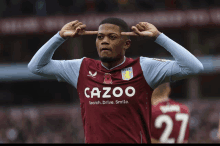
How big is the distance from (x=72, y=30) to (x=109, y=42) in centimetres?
41

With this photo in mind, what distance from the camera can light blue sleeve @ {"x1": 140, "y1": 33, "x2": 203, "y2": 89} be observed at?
2.95m

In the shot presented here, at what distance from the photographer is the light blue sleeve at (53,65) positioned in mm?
3178

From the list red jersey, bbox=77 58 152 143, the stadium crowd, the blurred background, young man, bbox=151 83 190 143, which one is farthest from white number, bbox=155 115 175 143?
the stadium crowd

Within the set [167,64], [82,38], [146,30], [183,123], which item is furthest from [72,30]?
[82,38]

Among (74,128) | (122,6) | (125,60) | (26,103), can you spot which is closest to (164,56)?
(122,6)

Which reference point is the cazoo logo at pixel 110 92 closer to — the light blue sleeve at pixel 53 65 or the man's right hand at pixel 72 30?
the light blue sleeve at pixel 53 65

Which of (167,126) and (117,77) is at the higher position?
(117,77)

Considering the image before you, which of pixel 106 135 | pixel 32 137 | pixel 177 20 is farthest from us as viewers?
pixel 177 20

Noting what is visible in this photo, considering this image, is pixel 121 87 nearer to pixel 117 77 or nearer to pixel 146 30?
pixel 117 77

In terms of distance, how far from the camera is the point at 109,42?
3.06 meters

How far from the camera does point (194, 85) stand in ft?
51.5

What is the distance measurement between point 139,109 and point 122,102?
18 cm

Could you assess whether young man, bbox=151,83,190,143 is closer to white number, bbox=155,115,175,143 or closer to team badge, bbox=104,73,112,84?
white number, bbox=155,115,175,143

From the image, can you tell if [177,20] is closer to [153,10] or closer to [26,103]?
[153,10]
